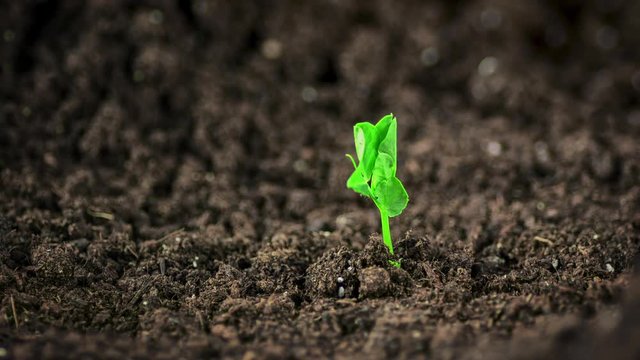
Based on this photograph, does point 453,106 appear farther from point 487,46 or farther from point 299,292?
point 299,292

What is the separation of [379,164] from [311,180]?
1063 millimetres

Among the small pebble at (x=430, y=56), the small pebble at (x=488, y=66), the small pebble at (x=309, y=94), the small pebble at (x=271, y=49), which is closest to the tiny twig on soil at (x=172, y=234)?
the small pebble at (x=309, y=94)

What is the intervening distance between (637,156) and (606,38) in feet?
3.90

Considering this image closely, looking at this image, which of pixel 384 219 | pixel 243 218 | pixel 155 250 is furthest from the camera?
pixel 243 218

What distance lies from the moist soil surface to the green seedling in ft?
0.59

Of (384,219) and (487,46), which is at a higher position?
(487,46)

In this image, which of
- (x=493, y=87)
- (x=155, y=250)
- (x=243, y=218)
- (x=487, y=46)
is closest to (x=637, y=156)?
(x=493, y=87)

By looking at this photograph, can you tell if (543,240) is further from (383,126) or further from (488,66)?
(488,66)

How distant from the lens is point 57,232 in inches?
90.3

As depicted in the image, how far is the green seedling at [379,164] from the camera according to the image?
1.84 metres

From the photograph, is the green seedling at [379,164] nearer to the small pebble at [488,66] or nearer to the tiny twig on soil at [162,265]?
the tiny twig on soil at [162,265]

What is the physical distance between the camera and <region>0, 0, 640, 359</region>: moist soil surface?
1721 millimetres

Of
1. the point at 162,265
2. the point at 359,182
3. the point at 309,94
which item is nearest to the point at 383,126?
the point at 359,182

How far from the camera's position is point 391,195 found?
188 centimetres
